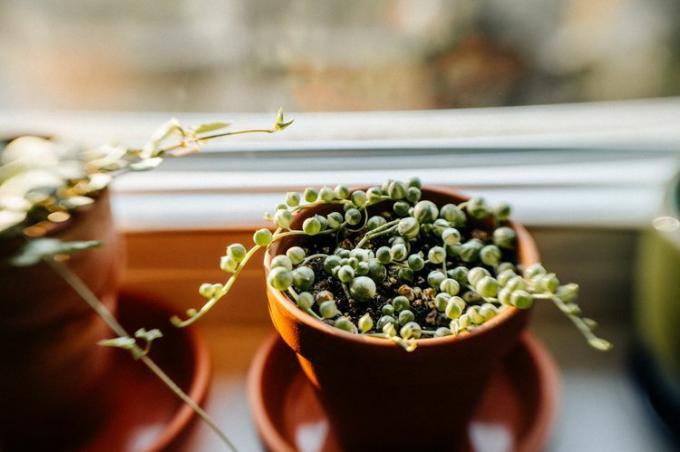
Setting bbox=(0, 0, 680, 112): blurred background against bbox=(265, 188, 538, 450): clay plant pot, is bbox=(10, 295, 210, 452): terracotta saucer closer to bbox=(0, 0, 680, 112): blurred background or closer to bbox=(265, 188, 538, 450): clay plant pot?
bbox=(265, 188, 538, 450): clay plant pot

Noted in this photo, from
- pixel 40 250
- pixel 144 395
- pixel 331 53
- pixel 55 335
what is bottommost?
pixel 144 395

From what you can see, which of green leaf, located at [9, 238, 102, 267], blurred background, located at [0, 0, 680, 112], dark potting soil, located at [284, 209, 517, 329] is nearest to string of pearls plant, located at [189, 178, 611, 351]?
dark potting soil, located at [284, 209, 517, 329]

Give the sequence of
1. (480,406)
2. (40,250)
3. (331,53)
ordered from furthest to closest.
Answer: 1. (331,53)
2. (480,406)
3. (40,250)

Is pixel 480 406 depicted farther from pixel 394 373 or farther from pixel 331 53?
pixel 331 53

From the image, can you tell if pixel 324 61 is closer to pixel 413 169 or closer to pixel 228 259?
pixel 413 169

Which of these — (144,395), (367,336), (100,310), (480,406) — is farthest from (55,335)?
(480,406)
